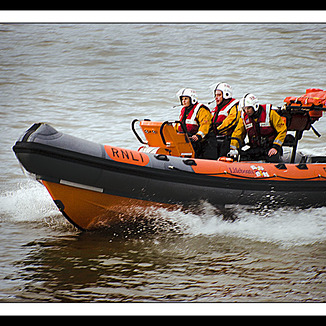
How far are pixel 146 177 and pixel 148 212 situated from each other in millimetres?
315

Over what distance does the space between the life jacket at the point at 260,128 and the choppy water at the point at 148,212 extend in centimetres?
62

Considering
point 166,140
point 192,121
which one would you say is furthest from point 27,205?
point 192,121

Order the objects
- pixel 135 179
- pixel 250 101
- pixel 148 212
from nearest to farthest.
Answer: pixel 135 179, pixel 148 212, pixel 250 101

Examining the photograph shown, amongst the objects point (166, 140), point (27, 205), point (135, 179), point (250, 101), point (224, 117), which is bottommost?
point (27, 205)

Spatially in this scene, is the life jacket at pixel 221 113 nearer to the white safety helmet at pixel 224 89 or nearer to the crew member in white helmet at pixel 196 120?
the white safety helmet at pixel 224 89

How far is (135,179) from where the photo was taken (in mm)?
3885

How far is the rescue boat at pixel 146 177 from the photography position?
12.2 ft

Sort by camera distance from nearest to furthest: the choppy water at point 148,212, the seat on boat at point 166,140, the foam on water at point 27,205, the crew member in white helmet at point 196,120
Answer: the choppy water at point 148,212, the seat on boat at point 166,140, the crew member in white helmet at point 196,120, the foam on water at point 27,205

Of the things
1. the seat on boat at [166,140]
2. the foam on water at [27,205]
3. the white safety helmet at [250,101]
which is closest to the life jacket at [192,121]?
the seat on boat at [166,140]

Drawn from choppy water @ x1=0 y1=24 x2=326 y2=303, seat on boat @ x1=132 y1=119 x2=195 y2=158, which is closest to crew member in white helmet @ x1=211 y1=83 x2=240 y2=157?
seat on boat @ x1=132 y1=119 x2=195 y2=158

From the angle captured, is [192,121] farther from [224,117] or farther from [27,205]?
[27,205]

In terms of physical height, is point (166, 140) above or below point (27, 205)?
above

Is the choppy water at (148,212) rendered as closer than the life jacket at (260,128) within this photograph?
Yes

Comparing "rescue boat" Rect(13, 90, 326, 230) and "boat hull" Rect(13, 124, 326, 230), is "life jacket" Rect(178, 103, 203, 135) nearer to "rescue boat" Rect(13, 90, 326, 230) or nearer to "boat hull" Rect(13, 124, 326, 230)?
"rescue boat" Rect(13, 90, 326, 230)
